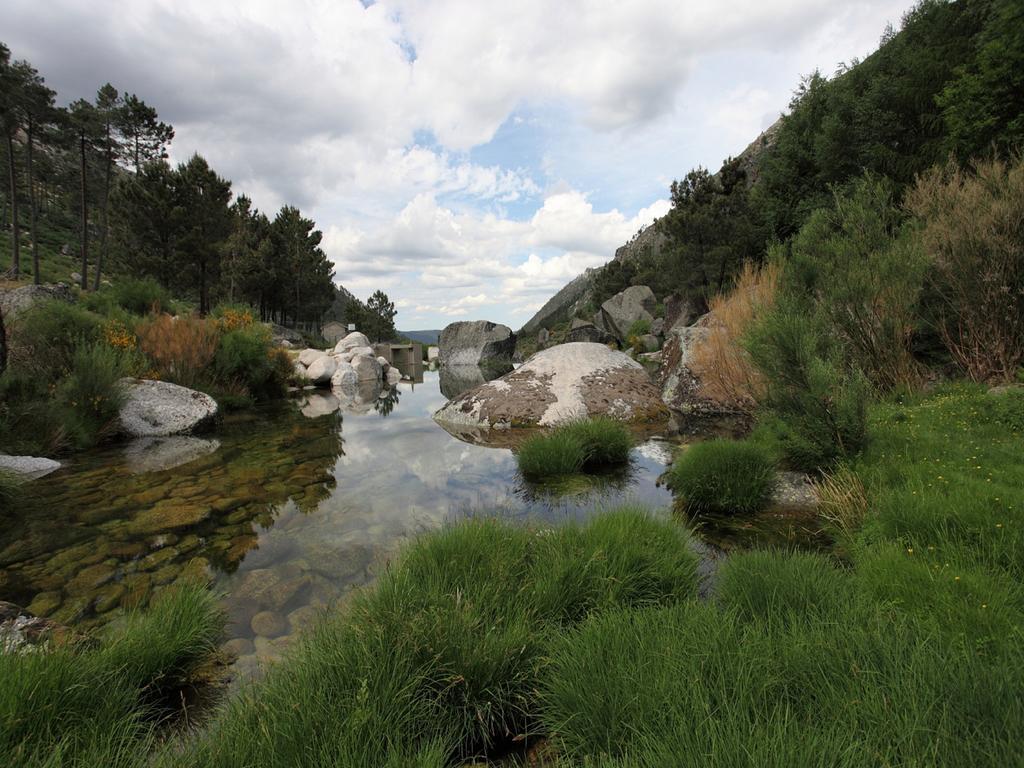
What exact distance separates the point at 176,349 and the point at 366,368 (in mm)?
9876

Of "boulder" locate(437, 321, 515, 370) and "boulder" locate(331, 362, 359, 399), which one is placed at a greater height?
"boulder" locate(437, 321, 515, 370)

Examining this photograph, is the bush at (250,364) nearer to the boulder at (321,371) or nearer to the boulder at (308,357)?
the boulder at (321,371)

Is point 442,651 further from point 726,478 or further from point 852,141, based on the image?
point 852,141

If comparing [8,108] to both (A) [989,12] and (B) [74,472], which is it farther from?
(A) [989,12]

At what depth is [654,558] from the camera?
111 inches

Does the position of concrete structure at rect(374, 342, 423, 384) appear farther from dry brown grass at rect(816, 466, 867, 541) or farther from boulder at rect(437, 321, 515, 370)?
dry brown grass at rect(816, 466, 867, 541)

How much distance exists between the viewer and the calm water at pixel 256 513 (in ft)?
9.89

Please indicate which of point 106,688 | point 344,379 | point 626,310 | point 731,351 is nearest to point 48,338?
point 106,688

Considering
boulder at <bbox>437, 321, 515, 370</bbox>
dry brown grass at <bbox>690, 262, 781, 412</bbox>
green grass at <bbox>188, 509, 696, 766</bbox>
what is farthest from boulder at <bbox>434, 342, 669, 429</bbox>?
boulder at <bbox>437, 321, 515, 370</bbox>

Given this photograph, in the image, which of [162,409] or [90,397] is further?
[162,409]

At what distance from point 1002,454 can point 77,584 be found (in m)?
7.35

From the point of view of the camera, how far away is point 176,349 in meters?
9.71

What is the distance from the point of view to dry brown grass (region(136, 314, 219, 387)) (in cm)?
963

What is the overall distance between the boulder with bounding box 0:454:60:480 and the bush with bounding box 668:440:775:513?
23.1ft
